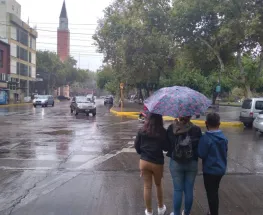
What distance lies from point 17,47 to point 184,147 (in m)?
60.0

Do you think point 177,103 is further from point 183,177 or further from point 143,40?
point 143,40

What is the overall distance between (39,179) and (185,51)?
22.0 meters

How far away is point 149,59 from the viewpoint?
104ft

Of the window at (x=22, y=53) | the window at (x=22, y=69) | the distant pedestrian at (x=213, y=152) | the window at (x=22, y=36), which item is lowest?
the distant pedestrian at (x=213, y=152)

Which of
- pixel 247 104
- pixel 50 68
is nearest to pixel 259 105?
pixel 247 104

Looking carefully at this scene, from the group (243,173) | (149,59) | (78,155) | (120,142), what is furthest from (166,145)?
(149,59)

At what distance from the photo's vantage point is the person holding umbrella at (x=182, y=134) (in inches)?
170

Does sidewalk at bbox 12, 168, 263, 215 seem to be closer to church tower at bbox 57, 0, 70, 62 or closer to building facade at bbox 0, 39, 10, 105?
building facade at bbox 0, 39, 10, 105

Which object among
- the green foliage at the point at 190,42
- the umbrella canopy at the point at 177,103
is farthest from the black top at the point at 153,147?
the green foliage at the point at 190,42

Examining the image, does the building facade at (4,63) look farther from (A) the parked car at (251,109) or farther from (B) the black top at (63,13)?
(B) the black top at (63,13)

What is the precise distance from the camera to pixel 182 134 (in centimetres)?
433

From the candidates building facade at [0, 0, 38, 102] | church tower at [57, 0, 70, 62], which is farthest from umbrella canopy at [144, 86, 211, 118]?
church tower at [57, 0, 70, 62]

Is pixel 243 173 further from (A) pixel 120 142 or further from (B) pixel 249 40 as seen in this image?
(B) pixel 249 40

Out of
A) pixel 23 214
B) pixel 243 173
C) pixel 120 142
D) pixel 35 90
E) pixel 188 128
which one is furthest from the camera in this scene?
pixel 35 90
